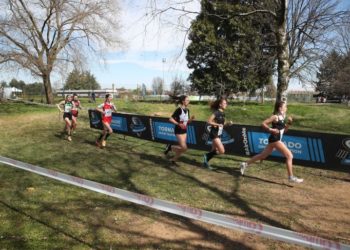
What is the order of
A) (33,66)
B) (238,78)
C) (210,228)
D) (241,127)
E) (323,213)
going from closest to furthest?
(210,228)
(323,213)
(241,127)
(33,66)
(238,78)

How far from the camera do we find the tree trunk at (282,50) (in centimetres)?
1194

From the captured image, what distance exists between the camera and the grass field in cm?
541

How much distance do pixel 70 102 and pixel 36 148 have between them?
10.4ft

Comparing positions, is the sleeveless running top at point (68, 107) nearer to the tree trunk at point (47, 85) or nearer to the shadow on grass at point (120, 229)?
the shadow on grass at point (120, 229)

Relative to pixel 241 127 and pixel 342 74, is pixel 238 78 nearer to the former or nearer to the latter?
pixel 342 74

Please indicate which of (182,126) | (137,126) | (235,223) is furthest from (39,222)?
(137,126)

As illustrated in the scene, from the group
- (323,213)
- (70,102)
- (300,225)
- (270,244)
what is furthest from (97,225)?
(70,102)

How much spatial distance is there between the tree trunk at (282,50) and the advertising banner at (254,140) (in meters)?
2.38

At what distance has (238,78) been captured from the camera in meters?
41.4

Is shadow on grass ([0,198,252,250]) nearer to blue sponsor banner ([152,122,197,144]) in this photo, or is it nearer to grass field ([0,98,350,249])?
grass field ([0,98,350,249])

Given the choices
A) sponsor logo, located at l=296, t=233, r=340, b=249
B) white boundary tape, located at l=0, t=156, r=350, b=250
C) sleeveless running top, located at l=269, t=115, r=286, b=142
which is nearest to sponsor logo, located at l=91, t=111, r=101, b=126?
sleeveless running top, located at l=269, t=115, r=286, b=142

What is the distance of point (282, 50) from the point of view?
1243 cm

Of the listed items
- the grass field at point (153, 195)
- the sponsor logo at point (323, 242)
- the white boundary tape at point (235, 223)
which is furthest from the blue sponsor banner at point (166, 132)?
the sponsor logo at point (323, 242)

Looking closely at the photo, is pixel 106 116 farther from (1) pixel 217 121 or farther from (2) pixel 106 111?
(1) pixel 217 121
